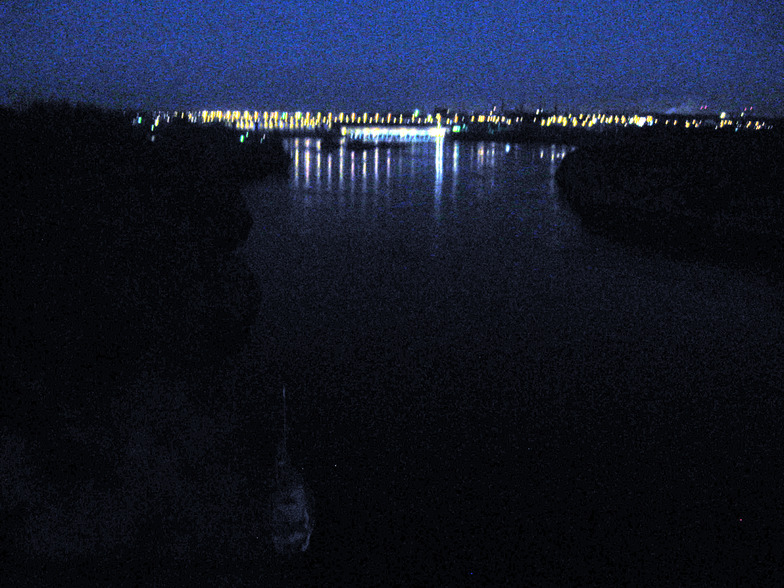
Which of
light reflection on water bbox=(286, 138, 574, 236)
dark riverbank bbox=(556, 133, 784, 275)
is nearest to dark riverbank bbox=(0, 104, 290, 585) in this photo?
light reflection on water bbox=(286, 138, 574, 236)

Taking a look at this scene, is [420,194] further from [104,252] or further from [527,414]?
[104,252]

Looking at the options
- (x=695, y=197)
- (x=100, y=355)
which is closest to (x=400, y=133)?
(x=695, y=197)

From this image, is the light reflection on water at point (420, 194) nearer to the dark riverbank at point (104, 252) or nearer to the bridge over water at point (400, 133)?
the dark riverbank at point (104, 252)

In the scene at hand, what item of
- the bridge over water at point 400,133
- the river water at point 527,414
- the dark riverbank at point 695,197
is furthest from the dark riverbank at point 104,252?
the bridge over water at point 400,133

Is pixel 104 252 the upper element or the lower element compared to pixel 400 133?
lower

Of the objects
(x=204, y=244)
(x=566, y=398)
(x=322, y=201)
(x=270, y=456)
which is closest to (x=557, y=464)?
(x=566, y=398)

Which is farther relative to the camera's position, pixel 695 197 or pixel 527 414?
pixel 695 197
